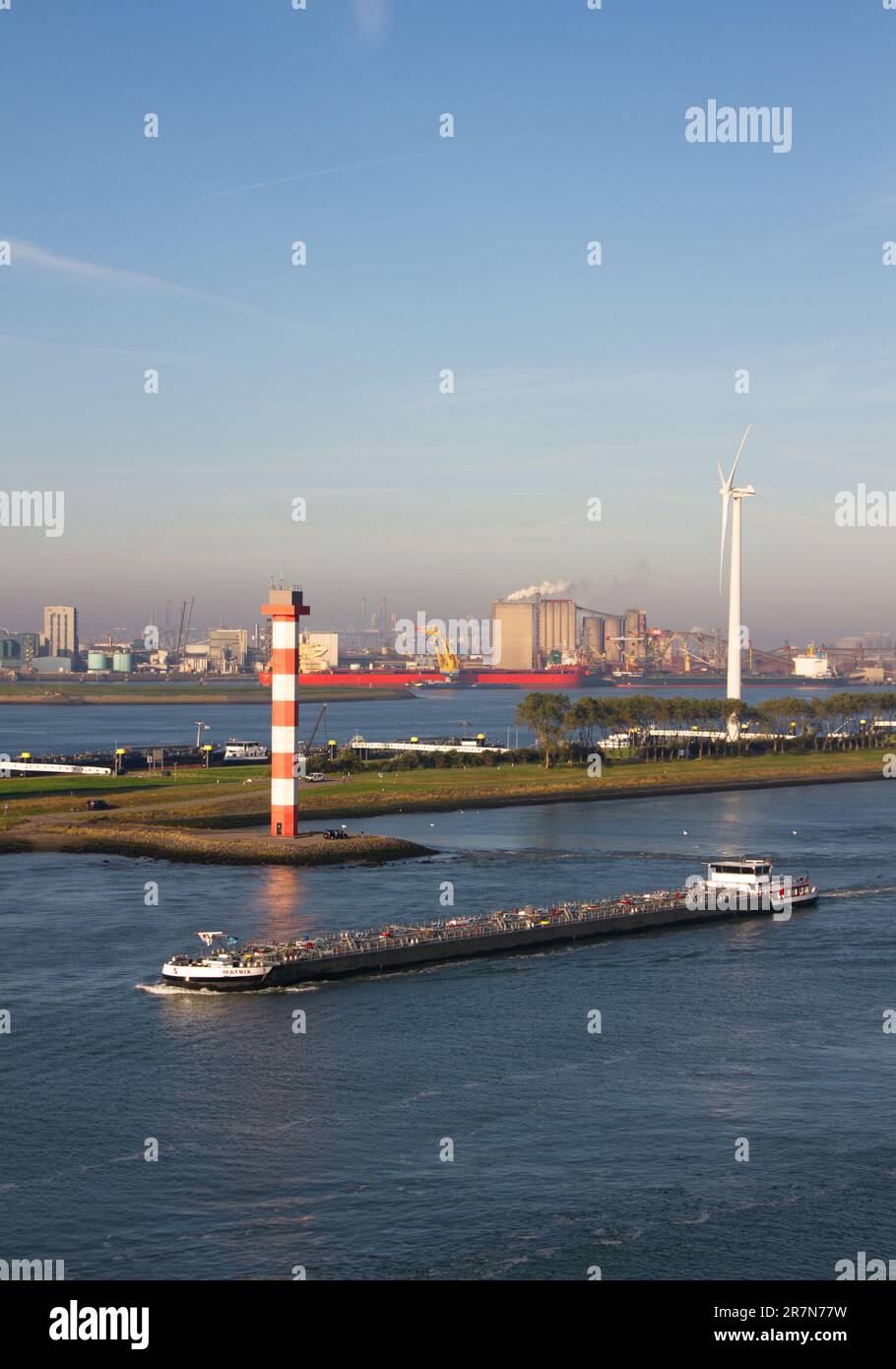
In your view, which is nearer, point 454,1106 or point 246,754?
point 454,1106

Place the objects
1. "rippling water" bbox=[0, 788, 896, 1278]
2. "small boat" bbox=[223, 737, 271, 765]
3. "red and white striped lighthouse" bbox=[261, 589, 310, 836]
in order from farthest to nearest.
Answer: "small boat" bbox=[223, 737, 271, 765]
"red and white striped lighthouse" bbox=[261, 589, 310, 836]
"rippling water" bbox=[0, 788, 896, 1278]

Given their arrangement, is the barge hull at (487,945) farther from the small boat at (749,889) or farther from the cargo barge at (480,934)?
the small boat at (749,889)

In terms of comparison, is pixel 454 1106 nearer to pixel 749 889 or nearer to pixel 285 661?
pixel 749 889

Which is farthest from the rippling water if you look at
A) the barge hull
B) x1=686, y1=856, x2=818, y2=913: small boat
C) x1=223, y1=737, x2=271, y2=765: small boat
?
x1=223, y1=737, x2=271, y2=765: small boat

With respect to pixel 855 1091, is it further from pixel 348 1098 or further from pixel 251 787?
pixel 251 787

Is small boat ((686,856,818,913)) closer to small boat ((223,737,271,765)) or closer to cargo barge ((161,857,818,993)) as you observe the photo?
cargo barge ((161,857,818,993))

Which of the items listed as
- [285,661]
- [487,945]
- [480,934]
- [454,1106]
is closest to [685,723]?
[285,661]
